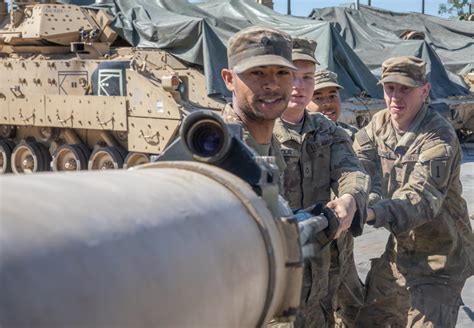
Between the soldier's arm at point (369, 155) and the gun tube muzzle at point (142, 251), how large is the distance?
2.65 m

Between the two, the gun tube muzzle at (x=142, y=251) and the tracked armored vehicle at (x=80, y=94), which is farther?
the tracked armored vehicle at (x=80, y=94)

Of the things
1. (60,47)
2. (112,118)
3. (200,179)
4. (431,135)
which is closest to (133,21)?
(60,47)

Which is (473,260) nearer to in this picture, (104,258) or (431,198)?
(431,198)

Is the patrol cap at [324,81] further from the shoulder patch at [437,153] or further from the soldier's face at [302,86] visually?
the shoulder patch at [437,153]

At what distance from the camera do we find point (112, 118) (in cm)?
1162

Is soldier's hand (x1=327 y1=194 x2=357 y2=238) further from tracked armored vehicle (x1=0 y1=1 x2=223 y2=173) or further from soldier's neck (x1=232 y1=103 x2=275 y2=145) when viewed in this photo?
tracked armored vehicle (x1=0 y1=1 x2=223 y2=173)

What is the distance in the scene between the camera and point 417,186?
3676 millimetres

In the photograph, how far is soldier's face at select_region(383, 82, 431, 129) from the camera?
13.0 feet

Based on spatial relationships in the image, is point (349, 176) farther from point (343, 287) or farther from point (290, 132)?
point (343, 287)

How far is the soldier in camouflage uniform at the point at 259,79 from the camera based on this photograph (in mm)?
2543

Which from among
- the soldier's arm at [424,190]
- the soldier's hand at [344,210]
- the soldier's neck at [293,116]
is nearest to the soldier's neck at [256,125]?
the soldier's hand at [344,210]

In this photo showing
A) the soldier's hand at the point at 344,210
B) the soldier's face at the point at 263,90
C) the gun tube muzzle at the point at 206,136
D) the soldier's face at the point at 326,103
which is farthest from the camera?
the soldier's face at the point at 326,103

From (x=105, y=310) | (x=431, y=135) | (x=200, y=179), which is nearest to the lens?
(x=105, y=310)

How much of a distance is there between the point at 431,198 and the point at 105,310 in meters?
2.88
